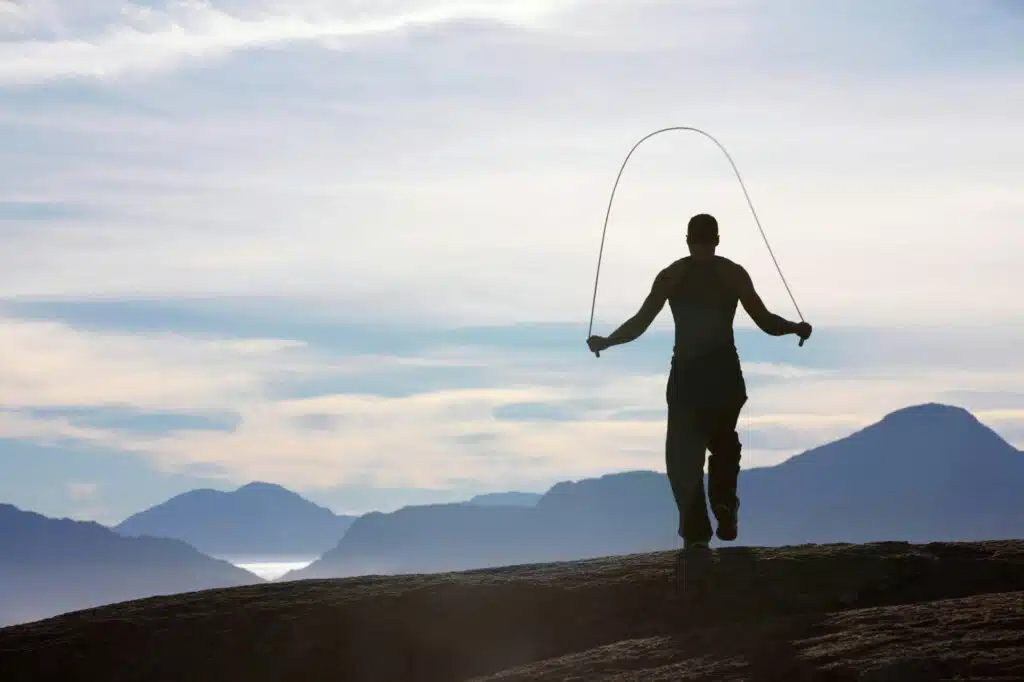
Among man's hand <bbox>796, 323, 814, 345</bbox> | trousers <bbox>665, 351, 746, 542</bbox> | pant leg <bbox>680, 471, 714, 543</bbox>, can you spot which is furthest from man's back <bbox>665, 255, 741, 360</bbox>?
pant leg <bbox>680, 471, 714, 543</bbox>

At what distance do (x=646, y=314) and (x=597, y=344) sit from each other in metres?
0.72

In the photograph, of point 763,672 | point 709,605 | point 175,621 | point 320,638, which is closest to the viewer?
point 763,672

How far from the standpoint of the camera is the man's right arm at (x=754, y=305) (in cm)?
1593

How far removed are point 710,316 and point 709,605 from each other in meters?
3.32

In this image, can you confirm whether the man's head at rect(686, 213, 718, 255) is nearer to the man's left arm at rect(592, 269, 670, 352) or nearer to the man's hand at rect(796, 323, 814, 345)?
the man's left arm at rect(592, 269, 670, 352)

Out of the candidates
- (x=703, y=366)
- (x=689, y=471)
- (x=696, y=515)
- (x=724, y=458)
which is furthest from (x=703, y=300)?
(x=696, y=515)

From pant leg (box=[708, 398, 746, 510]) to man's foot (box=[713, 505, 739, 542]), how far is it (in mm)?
64

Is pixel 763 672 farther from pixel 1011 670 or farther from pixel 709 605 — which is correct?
pixel 709 605

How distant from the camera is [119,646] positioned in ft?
58.4

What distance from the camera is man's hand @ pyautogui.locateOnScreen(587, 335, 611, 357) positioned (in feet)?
52.3

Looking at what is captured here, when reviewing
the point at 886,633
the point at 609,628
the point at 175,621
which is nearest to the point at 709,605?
Answer: the point at 609,628

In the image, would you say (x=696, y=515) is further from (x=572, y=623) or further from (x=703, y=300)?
(x=703, y=300)

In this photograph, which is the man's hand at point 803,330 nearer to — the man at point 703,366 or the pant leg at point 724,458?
the man at point 703,366

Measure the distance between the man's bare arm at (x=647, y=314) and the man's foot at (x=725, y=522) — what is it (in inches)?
87.5
